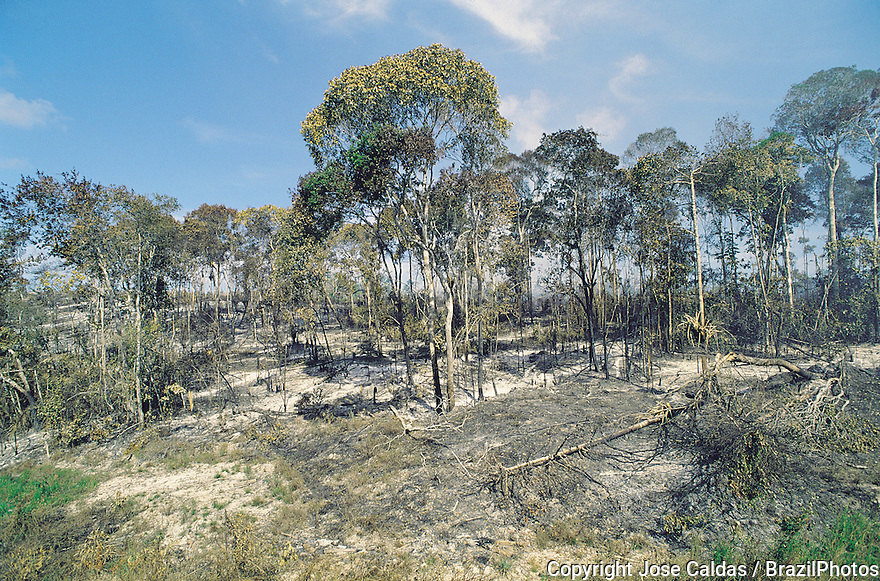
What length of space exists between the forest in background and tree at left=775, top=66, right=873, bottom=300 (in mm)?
89

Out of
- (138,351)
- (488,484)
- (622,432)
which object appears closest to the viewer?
(622,432)

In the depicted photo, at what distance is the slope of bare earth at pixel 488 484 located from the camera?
7.54 meters

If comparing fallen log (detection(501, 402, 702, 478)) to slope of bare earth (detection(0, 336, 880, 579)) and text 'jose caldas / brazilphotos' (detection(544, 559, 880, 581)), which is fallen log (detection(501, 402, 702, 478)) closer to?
slope of bare earth (detection(0, 336, 880, 579))

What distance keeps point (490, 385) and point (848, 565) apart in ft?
54.8

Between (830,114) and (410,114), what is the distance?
86.6 feet

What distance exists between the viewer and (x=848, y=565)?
Result: 5.70 m

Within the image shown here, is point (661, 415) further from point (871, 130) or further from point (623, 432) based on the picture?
point (871, 130)

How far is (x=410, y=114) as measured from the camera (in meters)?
15.7

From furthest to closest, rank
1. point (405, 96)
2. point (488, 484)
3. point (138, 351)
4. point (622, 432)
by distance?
1. point (138, 351)
2. point (405, 96)
3. point (488, 484)
4. point (622, 432)

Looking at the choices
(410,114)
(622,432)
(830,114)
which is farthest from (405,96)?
(830,114)

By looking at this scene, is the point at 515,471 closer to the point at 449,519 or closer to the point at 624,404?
the point at 449,519

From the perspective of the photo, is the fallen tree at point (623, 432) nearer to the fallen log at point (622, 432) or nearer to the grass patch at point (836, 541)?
the fallen log at point (622, 432)

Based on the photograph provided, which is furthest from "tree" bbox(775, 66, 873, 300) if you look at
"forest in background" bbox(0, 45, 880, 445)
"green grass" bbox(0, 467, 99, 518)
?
"green grass" bbox(0, 467, 99, 518)

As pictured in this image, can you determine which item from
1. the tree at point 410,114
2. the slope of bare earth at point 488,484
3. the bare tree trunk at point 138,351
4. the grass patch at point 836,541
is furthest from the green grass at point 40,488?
the grass patch at point 836,541
